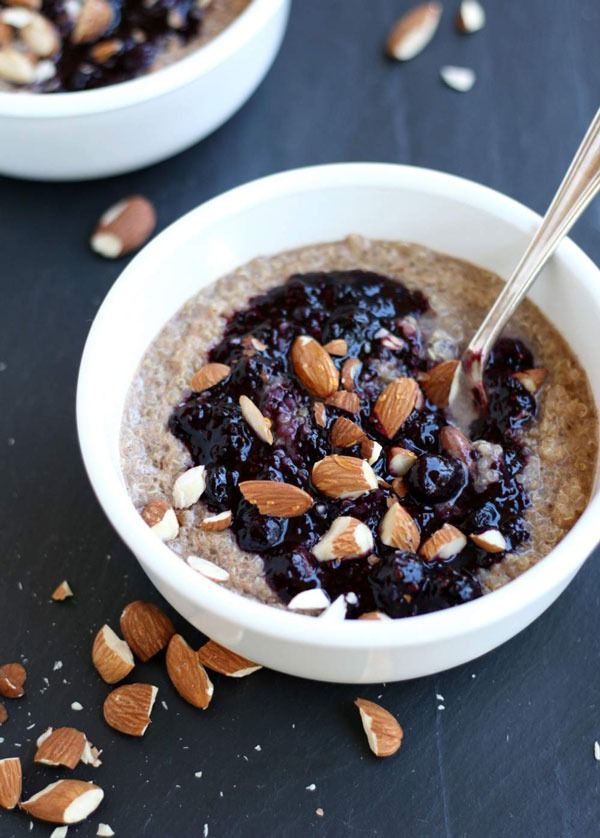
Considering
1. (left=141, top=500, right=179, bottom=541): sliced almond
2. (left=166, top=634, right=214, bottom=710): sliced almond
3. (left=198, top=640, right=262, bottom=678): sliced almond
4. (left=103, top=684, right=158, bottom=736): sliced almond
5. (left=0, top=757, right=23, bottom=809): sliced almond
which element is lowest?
(left=0, top=757, right=23, bottom=809): sliced almond

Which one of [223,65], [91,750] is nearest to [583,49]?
[223,65]

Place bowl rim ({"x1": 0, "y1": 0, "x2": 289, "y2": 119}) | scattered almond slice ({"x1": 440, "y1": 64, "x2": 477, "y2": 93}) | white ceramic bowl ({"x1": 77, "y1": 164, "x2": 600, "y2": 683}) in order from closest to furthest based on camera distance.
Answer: white ceramic bowl ({"x1": 77, "y1": 164, "x2": 600, "y2": 683}) → bowl rim ({"x1": 0, "y1": 0, "x2": 289, "y2": 119}) → scattered almond slice ({"x1": 440, "y1": 64, "x2": 477, "y2": 93})

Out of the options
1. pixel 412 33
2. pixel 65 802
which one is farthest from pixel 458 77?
pixel 65 802

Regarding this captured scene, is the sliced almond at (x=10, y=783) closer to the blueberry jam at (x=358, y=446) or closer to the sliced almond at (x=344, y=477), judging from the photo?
the blueberry jam at (x=358, y=446)

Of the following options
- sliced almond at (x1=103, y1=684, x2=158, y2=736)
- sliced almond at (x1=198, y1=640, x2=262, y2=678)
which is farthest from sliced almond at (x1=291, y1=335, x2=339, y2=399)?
sliced almond at (x1=103, y1=684, x2=158, y2=736)

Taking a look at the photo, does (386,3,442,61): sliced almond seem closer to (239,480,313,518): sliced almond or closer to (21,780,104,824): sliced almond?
(239,480,313,518): sliced almond

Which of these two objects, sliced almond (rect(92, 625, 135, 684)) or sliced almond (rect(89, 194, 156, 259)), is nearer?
sliced almond (rect(92, 625, 135, 684))

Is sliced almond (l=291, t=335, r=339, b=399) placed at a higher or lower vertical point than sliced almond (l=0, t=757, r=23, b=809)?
higher

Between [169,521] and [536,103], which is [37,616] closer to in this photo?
[169,521]

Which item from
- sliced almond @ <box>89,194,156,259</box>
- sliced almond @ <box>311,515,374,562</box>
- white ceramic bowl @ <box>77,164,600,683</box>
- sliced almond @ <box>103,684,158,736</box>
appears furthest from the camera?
sliced almond @ <box>89,194,156,259</box>
